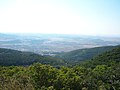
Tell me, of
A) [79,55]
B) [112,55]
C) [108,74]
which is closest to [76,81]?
[108,74]

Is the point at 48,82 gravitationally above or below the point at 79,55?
above

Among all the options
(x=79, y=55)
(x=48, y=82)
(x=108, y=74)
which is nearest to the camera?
(x=48, y=82)

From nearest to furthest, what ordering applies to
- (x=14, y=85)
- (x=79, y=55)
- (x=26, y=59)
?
(x=14, y=85) → (x=26, y=59) → (x=79, y=55)

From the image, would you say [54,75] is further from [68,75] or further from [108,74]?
[108,74]

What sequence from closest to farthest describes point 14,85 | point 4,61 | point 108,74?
1. point 14,85
2. point 108,74
3. point 4,61

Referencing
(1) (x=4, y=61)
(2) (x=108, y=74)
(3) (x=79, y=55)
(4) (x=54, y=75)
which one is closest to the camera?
(4) (x=54, y=75)

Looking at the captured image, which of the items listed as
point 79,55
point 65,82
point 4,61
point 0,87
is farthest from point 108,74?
point 79,55

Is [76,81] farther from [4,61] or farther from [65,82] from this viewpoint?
[4,61]

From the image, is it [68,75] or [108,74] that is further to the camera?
[108,74]

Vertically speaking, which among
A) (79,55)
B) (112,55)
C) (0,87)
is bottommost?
(79,55)
